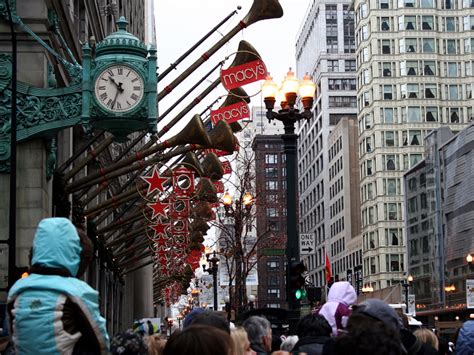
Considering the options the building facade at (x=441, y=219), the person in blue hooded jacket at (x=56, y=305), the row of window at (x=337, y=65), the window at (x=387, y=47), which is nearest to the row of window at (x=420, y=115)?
the window at (x=387, y=47)

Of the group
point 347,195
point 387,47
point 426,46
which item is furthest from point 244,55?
point 347,195

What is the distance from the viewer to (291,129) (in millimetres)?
21609

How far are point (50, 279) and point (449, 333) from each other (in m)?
81.6

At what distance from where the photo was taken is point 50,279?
17.6 ft

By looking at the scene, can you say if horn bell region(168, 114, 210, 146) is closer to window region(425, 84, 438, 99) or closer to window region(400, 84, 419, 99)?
window region(400, 84, 419, 99)

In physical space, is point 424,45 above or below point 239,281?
above

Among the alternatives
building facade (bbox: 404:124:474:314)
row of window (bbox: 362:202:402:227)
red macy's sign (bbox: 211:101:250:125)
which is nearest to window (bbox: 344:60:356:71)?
row of window (bbox: 362:202:402:227)

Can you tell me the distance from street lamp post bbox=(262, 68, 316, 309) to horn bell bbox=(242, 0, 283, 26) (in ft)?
5.10

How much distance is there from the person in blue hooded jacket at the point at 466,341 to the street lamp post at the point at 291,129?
389 inches

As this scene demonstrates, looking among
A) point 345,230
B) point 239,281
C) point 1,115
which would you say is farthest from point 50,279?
point 345,230

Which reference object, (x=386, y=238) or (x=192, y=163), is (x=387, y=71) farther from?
(x=192, y=163)

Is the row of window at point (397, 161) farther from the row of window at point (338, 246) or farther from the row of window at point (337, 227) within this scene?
the row of window at point (338, 246)

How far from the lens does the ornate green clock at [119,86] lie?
17.6 metres

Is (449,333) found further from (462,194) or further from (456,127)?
(456,127)
